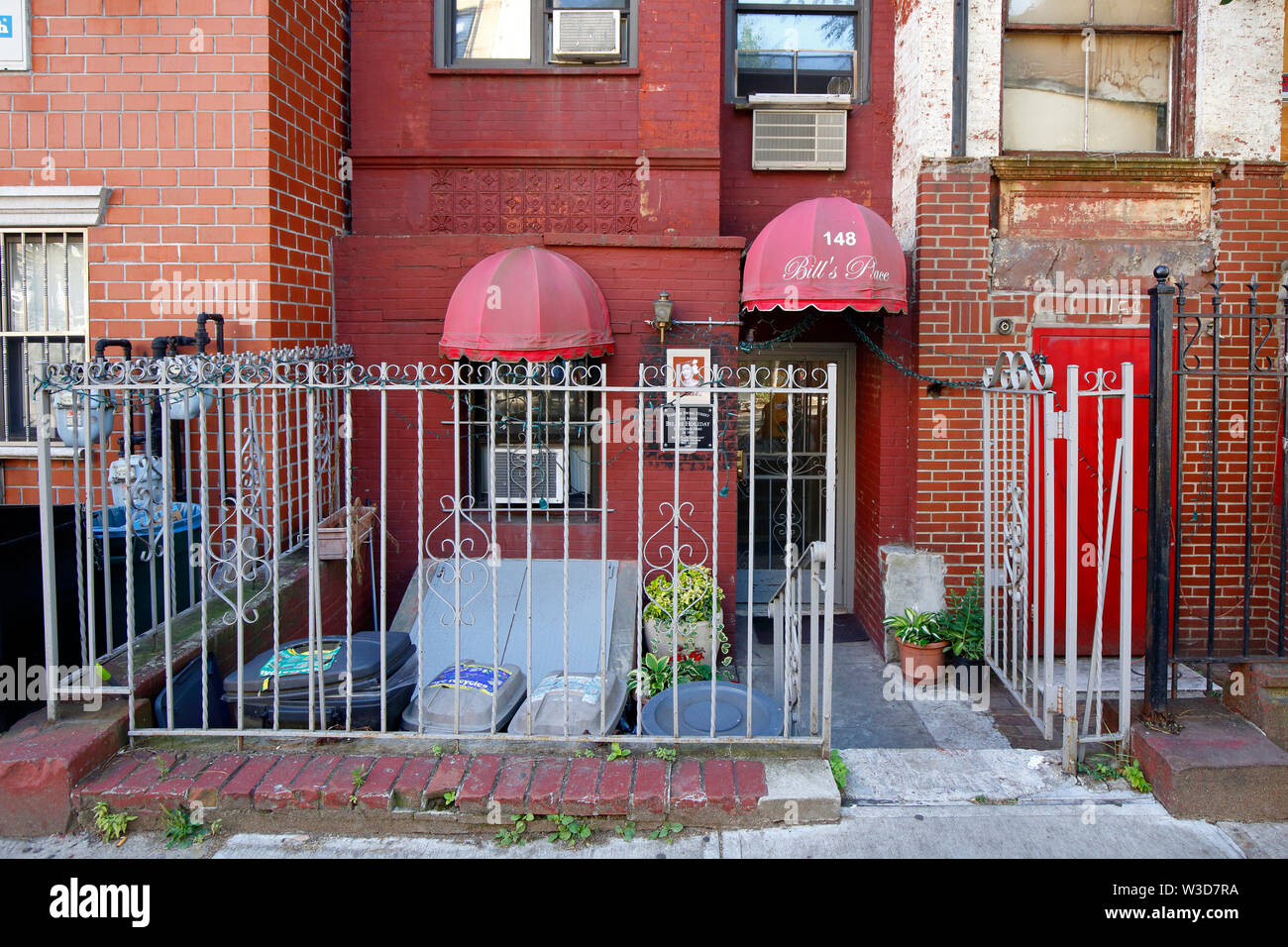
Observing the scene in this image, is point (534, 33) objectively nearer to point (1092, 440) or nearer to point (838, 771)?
point (1092, 440)

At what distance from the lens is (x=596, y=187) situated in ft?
24.6

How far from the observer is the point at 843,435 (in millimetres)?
8648

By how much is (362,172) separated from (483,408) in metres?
2.13

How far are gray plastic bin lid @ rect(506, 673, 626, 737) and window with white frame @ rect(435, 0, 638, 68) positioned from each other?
16.3 ft

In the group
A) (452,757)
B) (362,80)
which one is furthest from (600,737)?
(362,80)

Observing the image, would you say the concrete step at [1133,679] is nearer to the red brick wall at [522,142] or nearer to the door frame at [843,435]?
the door frame at [843,435]

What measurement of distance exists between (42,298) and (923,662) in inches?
262

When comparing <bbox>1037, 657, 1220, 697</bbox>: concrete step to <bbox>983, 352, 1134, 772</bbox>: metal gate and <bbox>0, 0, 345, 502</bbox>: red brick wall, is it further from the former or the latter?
<bbox>0, 0, 345, 502</bbox>: red brick wall

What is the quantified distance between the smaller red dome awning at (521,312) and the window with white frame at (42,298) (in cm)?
241

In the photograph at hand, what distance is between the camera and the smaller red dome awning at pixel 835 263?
659 cm

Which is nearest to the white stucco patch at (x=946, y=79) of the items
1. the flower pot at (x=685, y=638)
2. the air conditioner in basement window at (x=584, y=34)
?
the air conditioner in basement window at (x=584, y=34)

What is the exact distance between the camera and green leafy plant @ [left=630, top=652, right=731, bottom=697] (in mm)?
6207

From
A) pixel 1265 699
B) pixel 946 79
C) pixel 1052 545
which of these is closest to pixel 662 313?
pixel 946 79
